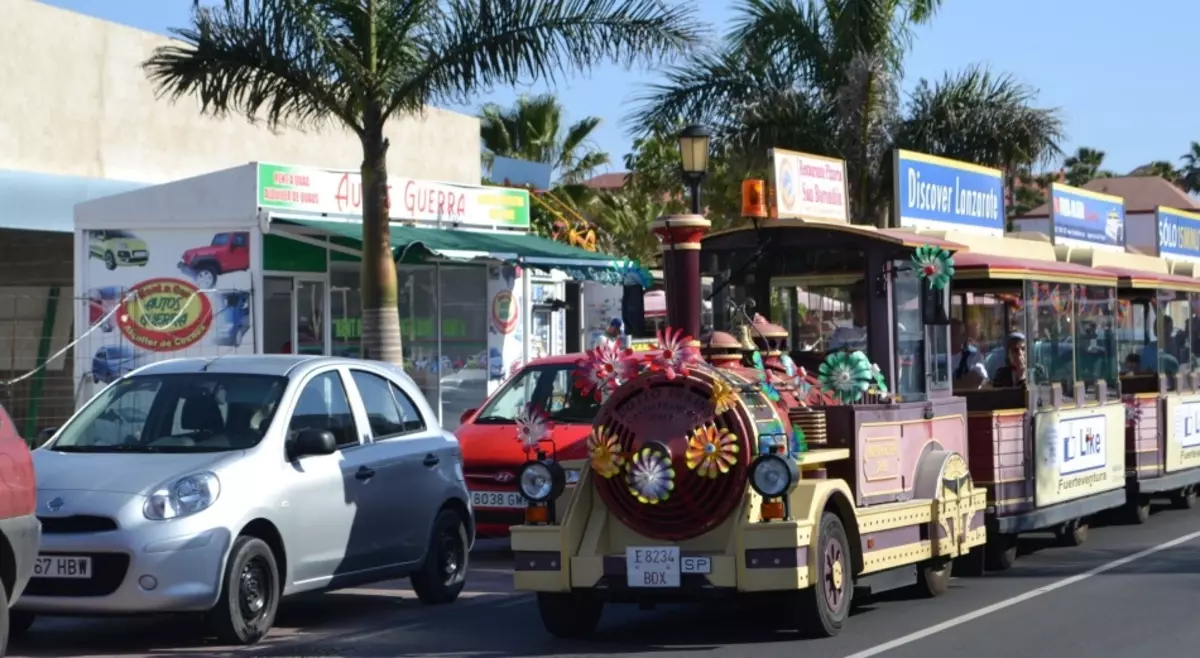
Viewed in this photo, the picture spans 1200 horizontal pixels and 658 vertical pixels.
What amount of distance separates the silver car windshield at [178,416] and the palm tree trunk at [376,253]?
22.1ft

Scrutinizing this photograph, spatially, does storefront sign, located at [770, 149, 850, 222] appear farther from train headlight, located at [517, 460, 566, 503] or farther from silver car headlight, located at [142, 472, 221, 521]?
silver car headlight, located at [142, 472, 221, 521]

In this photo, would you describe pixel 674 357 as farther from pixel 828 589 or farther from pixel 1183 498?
pixel 1183 498

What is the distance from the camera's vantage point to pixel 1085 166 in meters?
78.4

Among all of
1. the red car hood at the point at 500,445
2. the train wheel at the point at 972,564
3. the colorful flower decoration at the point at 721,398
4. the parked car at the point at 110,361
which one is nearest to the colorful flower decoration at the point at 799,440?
the colorful flower decoration at the point at 721,398

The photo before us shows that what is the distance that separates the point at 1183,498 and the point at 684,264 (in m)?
10.5

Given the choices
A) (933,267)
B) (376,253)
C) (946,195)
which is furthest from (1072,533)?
(376,253)

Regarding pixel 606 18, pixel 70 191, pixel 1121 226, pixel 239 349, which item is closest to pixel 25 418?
pixel 239 349

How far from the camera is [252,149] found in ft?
96.3

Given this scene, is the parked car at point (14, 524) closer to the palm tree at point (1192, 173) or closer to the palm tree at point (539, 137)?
the palm tree at point (539, 137)

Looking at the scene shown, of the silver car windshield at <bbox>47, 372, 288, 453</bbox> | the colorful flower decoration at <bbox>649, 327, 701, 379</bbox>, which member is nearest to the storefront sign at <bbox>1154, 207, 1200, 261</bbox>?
the colorful flower decoration at <bbox>649, 327, 701, 379</bbox>

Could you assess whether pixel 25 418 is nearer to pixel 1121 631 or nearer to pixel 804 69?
pixel 804 69

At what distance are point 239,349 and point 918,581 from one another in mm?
10182

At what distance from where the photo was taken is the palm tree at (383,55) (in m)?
16.8

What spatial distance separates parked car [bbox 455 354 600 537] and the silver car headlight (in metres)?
4.06
